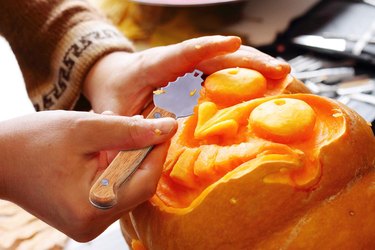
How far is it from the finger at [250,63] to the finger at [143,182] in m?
0.21

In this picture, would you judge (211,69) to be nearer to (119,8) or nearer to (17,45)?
(17,45)

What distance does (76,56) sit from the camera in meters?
1.19

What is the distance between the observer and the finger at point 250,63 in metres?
0.84

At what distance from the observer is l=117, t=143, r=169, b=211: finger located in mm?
693

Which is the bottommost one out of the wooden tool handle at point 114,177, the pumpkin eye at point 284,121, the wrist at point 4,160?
the wrist at point 4,160

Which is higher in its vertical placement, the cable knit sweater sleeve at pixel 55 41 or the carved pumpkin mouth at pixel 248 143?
the carved pumpkin mouth at pixel 248 143

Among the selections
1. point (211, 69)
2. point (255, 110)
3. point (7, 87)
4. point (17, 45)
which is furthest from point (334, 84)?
point (7, 87)

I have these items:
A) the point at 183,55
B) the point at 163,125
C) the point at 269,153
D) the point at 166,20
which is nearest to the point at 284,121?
the point at 269,153

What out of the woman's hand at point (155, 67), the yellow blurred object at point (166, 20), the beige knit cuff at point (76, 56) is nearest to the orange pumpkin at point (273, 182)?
the woman's hand at point (155, 67)

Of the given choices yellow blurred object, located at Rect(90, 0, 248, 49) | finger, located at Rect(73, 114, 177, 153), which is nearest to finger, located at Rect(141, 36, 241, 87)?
finger, located at Rect(73, 114, 177, 153)

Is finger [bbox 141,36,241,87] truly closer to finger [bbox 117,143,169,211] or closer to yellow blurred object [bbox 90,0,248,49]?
finger [bbox 117,143,169,211]

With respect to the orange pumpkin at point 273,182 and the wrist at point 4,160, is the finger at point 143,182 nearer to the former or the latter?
the orange pumpkin at point 273,182

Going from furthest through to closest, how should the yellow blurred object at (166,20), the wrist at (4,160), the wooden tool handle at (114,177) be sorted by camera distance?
the yellow blurred object at (166,20) < the wrist at (4,160) < the wooden tool handle at (114,177)

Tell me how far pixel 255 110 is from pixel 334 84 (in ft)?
2.15
